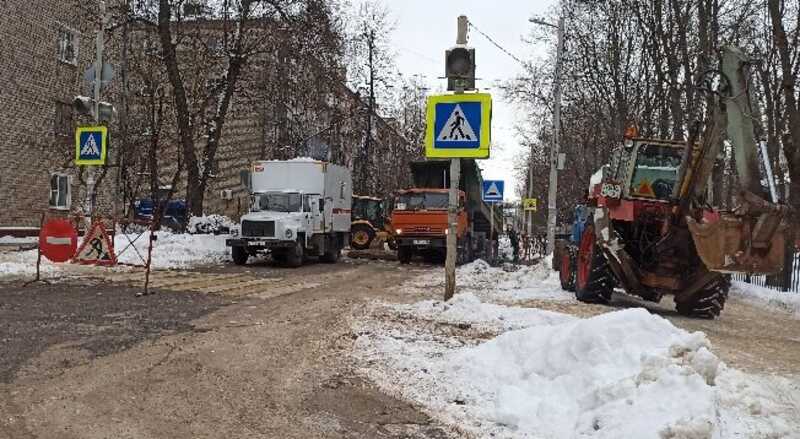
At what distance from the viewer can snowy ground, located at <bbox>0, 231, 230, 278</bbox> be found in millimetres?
15366

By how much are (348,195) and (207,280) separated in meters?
11.1

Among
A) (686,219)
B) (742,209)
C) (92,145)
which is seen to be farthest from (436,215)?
(742,209)

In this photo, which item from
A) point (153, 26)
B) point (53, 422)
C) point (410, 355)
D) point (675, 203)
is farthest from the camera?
point (153, 26)

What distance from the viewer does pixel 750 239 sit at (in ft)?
30.3

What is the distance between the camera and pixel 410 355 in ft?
22.9

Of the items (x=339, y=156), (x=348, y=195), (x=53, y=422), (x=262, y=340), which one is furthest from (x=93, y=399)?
(x=339, y=156)

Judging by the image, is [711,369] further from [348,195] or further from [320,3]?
[320,3]

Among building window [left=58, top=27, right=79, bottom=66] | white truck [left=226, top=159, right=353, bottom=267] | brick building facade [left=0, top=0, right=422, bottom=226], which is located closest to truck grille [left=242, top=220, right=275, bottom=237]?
white truck [left=226, top=159, right=353, bottom=267]

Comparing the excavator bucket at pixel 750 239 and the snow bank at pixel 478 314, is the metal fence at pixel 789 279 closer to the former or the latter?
the excavator bucket at pixel 750 239

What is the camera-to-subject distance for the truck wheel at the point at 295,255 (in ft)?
68.1

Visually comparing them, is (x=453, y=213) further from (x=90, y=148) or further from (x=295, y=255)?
(x=295, y=255)

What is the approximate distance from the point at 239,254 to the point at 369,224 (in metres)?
11.3

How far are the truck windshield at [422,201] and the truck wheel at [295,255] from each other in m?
4.88

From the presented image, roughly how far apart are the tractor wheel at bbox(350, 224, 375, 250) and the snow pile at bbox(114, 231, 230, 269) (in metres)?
8.25
